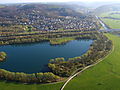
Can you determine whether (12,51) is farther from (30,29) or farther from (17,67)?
(30,29)

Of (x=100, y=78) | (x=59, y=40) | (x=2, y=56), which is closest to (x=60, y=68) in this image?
(x=100, y=78)

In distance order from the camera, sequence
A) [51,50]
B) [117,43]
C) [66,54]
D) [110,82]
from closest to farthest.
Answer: [110,82] → [66,54] → [51,50] → [117,43]

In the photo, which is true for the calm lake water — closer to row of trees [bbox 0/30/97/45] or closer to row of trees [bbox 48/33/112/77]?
row of trees [bbox 48/33/112/77]

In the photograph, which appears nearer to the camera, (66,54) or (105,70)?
(105,70)

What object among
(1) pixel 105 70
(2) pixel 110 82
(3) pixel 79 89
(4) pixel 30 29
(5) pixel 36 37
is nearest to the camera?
(3) pixel 79 89

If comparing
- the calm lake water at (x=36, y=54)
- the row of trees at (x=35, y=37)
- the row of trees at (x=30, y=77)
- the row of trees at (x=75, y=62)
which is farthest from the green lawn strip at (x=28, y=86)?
the row of trees at (x=35, y=37)

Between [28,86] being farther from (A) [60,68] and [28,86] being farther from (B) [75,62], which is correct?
(B) [75,62]

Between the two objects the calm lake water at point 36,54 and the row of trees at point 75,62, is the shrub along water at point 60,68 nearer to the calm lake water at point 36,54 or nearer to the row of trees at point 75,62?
the row of trees at point 75,62

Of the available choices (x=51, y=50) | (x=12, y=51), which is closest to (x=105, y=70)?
(x=51, y=50)
